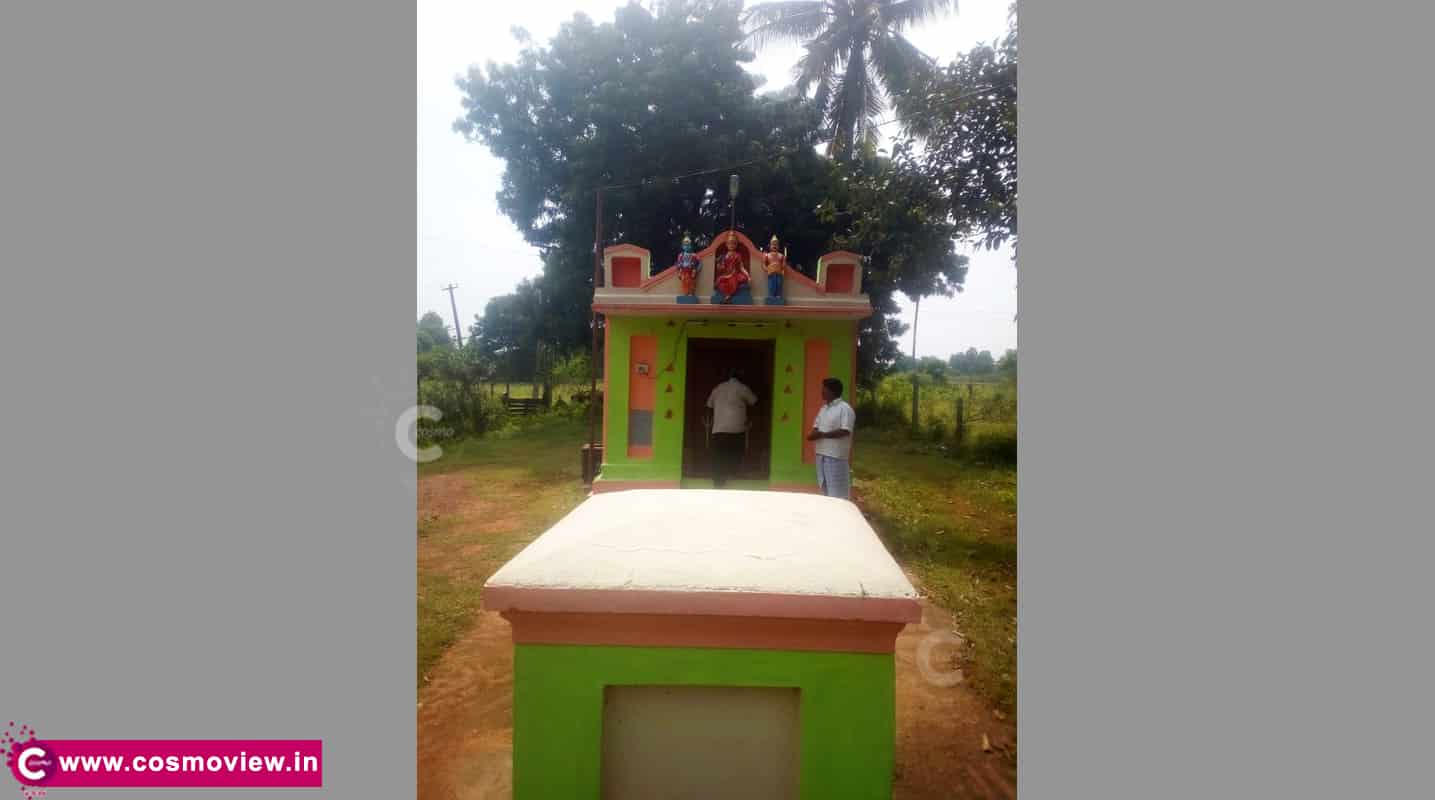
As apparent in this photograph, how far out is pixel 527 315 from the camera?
13.6 m

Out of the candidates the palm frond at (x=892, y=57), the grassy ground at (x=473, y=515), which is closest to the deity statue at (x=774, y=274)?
the grassy ground at (x=473, y=515)

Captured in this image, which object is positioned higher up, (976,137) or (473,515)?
(976,137)

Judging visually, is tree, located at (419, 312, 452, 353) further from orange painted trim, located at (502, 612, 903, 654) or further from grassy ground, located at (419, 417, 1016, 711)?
orange painted trim, located at (502, 612, 903, 654)

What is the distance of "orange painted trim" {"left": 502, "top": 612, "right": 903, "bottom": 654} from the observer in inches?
68.7

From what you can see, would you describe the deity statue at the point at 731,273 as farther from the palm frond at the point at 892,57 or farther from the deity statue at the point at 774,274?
the palm frond at the point at 892,57

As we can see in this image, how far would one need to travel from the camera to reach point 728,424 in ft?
22.4

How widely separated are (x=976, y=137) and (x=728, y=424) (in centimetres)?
342

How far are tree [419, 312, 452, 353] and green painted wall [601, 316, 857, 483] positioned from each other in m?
2.04

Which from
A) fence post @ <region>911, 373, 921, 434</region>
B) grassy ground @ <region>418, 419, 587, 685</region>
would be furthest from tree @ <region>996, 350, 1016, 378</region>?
fence post @ <region>911, 373, 921, 434</region>

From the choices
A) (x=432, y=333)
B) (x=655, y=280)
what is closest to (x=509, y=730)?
(x=432, y=333)

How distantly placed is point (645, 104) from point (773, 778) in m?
11.6

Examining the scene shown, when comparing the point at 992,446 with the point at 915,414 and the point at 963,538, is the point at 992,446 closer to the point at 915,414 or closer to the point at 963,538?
the point at 963,538
